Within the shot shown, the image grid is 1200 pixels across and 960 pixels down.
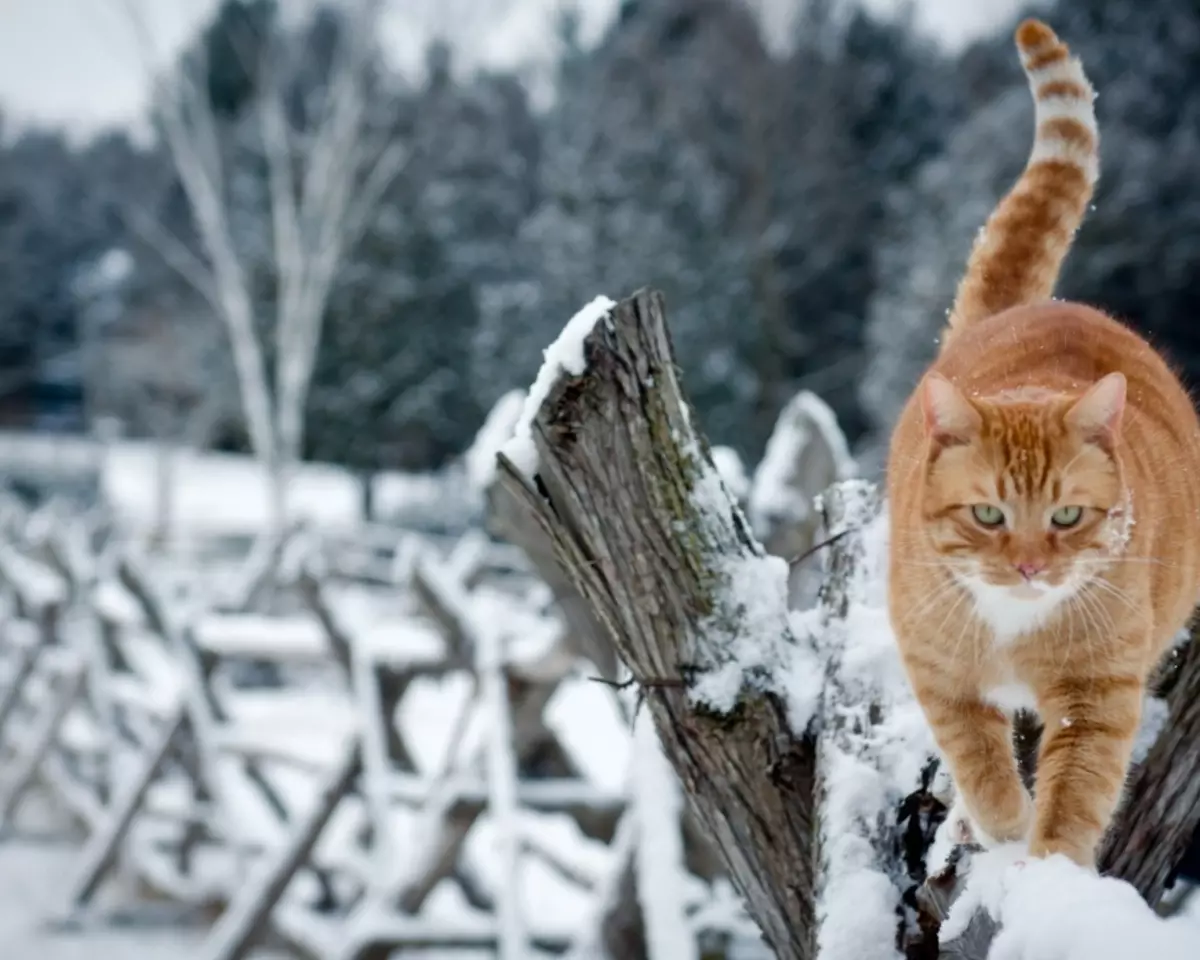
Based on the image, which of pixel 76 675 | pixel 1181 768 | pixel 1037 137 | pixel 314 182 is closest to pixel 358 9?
pixel 314 182

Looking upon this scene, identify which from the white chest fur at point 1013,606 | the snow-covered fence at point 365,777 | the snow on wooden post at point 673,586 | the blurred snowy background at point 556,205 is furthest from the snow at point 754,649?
the blurred snowy background at point 556,205

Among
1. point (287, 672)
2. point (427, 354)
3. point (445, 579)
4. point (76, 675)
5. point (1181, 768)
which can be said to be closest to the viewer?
point (1181, 768)

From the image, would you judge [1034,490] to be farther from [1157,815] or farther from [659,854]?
[659,854]

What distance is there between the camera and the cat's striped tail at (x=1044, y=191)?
5.69 feet

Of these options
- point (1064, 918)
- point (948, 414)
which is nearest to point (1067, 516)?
point (948, 414)

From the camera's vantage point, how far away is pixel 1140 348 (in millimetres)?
1586

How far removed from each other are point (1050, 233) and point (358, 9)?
12.3 m

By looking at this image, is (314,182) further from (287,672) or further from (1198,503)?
(1198,503)

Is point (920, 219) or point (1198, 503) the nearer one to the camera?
point (1198, 503)

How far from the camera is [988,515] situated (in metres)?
1.23

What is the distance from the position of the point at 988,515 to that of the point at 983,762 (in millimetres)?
281

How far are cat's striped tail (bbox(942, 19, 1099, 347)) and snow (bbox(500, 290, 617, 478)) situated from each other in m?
0.82

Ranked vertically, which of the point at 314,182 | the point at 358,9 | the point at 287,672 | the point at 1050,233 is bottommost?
the point at 287,672

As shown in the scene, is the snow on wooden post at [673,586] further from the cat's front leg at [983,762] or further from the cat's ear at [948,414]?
the cat's ear at [948,414]
